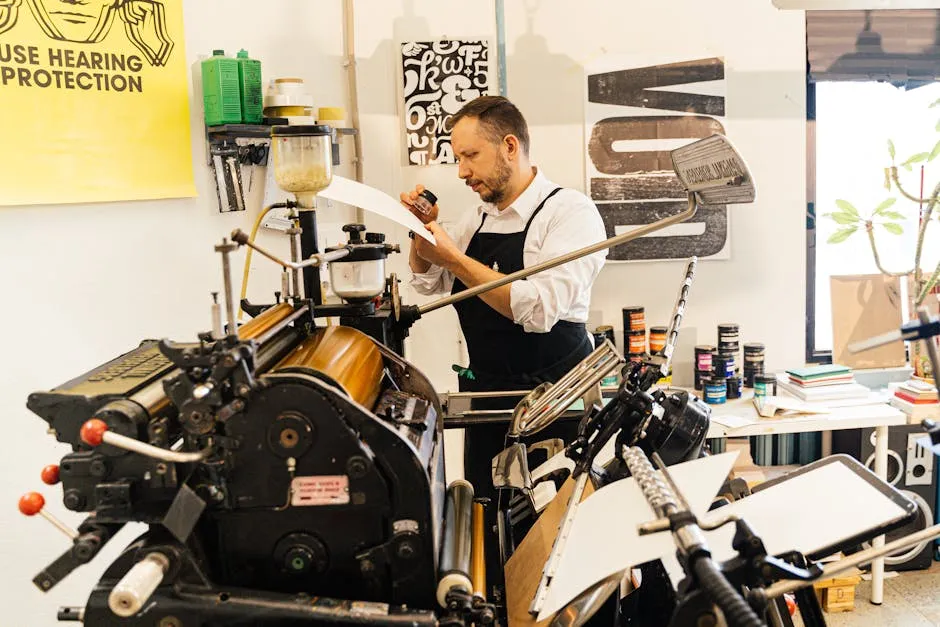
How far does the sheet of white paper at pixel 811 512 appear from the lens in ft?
3.62

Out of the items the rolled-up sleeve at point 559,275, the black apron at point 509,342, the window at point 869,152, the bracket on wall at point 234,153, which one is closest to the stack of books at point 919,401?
the window at point 869,152

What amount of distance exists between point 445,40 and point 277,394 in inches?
110

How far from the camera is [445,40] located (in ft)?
11.6

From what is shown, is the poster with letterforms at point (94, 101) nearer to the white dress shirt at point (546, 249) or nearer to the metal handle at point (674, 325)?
the white dress shirt at point (546, 249)

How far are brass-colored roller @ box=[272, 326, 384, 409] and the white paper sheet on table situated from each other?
1.31 ft

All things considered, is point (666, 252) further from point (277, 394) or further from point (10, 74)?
point (277, 394)

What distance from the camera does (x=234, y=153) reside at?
277 centimetres

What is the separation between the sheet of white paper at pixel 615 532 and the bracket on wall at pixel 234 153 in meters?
1.85

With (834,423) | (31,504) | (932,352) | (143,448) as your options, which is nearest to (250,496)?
(143,448)

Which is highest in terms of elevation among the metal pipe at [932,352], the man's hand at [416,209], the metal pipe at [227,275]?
the man's hand at [416,209]

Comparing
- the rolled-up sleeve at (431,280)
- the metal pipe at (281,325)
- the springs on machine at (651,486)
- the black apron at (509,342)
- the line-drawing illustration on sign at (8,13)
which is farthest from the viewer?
the rolled-up sleeve at (431,280)

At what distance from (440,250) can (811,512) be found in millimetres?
1507

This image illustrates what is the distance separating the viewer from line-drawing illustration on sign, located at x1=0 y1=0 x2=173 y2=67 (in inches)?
81.1

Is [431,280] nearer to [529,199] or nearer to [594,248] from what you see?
[529,199]
